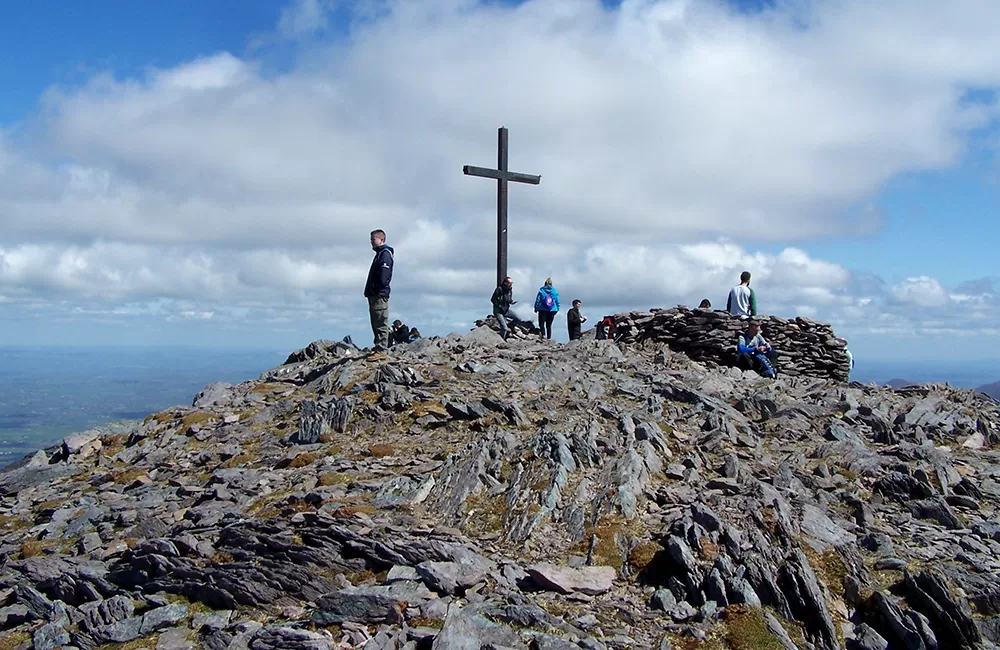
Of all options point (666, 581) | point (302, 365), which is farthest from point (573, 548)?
point (302, 365)

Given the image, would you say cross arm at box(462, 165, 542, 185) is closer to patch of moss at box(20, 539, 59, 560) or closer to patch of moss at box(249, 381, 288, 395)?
patch of moss at box(249, 381, 288, 395)

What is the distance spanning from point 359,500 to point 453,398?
5.13 meters

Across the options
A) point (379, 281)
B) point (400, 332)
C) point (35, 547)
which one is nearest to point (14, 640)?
point (35, 547)

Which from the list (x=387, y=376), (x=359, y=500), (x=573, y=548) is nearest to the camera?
(x=573, y=548)

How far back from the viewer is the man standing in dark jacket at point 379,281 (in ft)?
64.7

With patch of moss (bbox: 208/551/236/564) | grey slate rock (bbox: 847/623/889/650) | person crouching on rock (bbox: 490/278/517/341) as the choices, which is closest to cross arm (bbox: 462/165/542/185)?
person crouching on rock (bbox: 490/278/517/341)

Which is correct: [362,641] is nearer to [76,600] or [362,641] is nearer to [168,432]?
[76,600]

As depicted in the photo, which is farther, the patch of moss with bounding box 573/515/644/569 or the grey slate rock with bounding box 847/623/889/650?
the patch of moss with bounding box 573/515/644/569

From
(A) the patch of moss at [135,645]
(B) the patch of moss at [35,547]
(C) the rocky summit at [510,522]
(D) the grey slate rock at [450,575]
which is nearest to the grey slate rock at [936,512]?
(C) the rocky summit at [510,522]

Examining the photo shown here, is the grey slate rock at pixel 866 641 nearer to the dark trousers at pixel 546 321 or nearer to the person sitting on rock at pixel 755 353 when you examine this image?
the person sitting on rock at pixel 755 353

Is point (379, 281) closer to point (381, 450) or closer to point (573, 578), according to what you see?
point (381, 450)

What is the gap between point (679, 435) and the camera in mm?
15219

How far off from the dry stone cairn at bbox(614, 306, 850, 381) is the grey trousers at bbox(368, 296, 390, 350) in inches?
413

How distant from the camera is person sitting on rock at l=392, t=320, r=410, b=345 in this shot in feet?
88.0
